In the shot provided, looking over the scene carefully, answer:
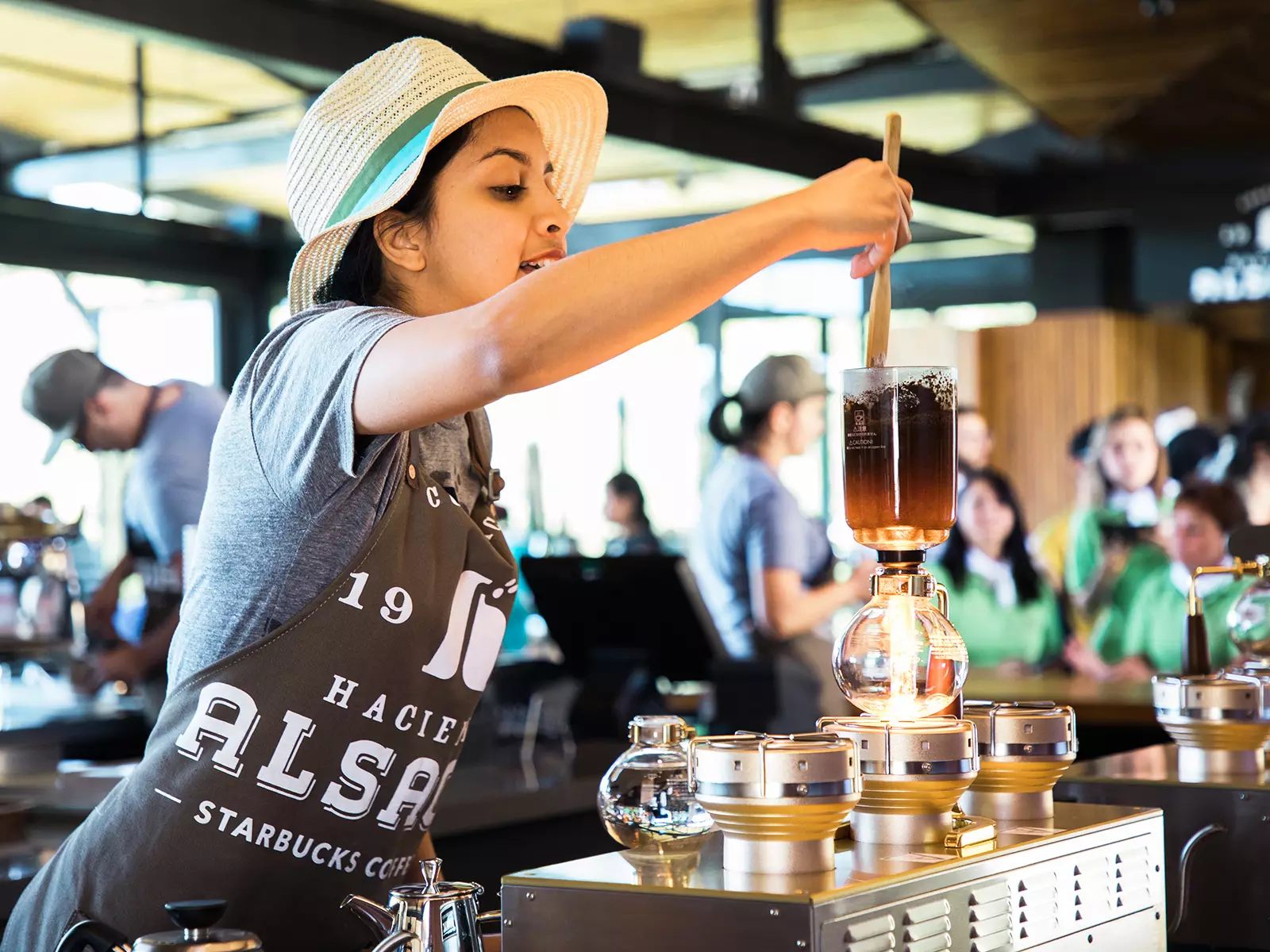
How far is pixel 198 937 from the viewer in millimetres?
960

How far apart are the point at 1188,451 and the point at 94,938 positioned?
20.3 feet

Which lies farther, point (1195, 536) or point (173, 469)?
point (1195, 536)

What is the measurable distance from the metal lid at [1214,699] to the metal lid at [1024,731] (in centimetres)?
38

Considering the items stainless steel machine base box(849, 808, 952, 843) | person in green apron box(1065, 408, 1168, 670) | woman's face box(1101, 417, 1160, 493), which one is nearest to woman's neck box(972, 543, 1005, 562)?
person in green apron box(1065, 408, 1168, 670)

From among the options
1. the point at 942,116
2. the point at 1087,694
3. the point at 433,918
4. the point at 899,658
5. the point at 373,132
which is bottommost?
the point at 1087,694

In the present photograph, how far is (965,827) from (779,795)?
0.22 m

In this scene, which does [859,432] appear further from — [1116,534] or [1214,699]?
[1116,534]

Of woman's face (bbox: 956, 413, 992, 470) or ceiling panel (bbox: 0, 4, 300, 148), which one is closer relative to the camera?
ceiling panel (bbox: 0, 4, 300, 148)

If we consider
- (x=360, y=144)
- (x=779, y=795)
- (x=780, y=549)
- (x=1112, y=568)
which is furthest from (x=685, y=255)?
(x=1112, y=568)

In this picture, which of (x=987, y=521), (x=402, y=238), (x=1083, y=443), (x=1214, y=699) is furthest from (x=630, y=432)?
(x=402, y=238)

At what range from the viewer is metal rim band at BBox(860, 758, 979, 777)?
1.21 meters

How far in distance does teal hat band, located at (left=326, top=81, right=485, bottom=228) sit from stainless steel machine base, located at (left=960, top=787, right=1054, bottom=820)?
0.75 m

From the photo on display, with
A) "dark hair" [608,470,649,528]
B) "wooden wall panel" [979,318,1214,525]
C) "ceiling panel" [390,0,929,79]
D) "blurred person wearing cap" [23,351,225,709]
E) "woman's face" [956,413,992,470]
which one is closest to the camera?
"blurred person wearing cap" [23,351,225,709]

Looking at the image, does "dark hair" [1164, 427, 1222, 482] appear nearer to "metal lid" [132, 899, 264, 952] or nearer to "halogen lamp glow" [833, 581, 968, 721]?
"halogen lamp glow" [833, 581, 968, 721]
